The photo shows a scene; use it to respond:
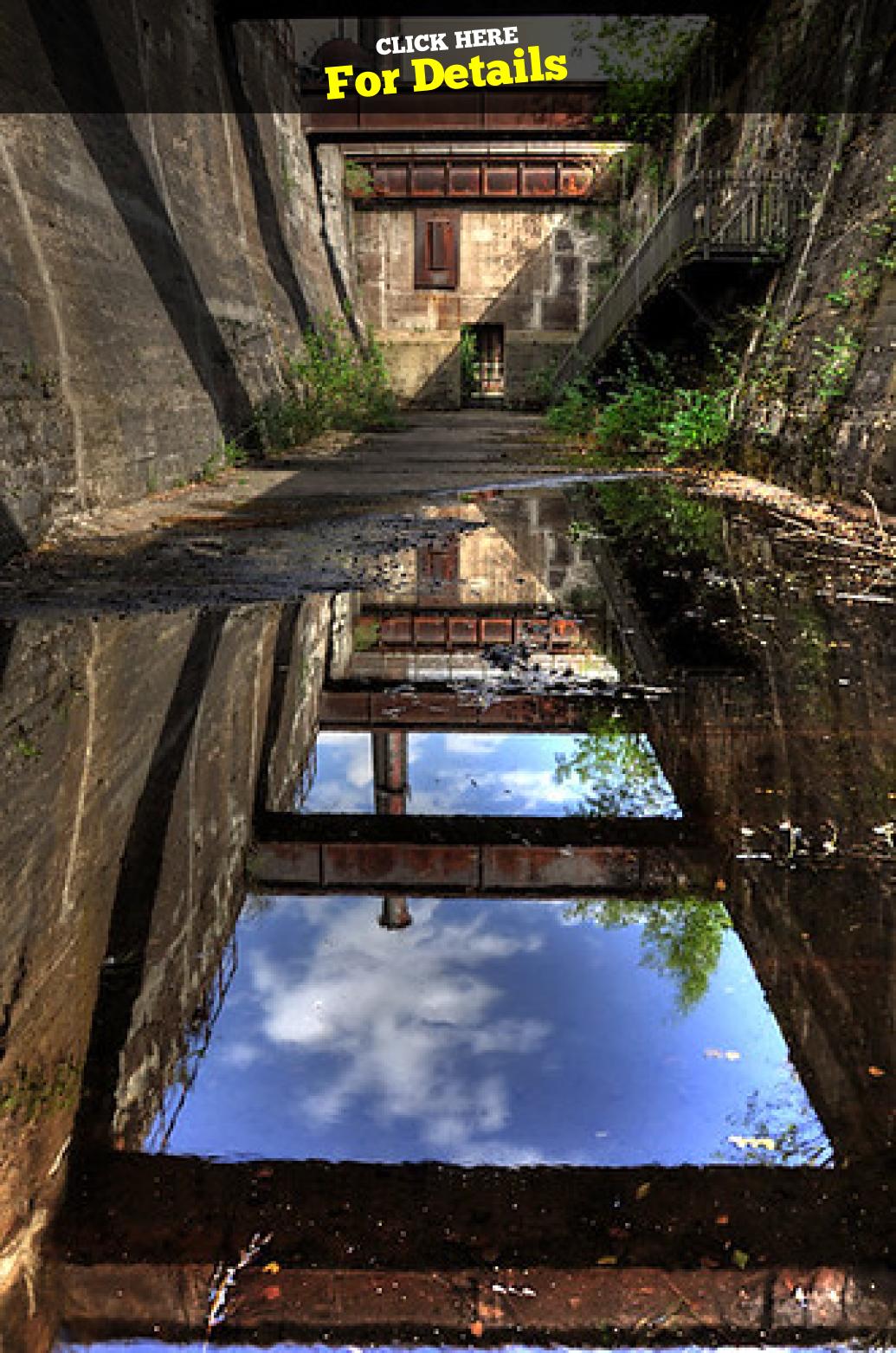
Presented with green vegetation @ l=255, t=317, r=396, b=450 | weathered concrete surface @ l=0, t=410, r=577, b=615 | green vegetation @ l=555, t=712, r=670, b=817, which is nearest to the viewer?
green vegetation @ l=555, t=712, r=670, b=817

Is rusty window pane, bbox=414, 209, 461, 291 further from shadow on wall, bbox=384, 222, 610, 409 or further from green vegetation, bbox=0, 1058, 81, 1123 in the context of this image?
green vegetation, bbox=0, 1058, 81, 1123

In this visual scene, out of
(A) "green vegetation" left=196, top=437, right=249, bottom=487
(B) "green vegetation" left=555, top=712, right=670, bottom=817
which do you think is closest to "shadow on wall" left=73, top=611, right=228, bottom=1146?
(B) "green vegetation" left=555, top=712, right=670, bottom=817

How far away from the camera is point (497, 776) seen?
10.5 feet

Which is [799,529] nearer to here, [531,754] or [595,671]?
[595,671]

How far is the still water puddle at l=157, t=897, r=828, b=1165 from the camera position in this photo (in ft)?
5.08

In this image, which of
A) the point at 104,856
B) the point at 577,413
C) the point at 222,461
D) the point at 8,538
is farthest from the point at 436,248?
the point at 104,856

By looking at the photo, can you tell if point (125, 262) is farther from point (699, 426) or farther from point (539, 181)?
point (539, 181)

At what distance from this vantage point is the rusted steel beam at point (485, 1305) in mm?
1225

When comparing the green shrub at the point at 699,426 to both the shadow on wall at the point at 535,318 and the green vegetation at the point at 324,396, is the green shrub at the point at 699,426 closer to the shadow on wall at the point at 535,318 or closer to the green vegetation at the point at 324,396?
the green vegetation at the point at 324,396

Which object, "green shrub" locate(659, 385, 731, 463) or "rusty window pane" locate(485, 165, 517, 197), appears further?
"rusty window pane" locate(485, 165, 517, 197)

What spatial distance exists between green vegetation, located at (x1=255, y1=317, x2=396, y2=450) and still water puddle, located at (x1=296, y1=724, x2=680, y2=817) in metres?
9.96

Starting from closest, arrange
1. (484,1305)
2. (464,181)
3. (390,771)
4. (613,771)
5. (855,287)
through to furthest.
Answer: (484,1305)
(613,771)
(390,771)
(855,287)
(464,181)

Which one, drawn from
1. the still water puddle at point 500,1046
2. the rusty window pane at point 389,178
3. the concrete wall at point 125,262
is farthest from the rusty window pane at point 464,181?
the still water puddle at point 500,1046

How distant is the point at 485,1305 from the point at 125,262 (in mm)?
9301
